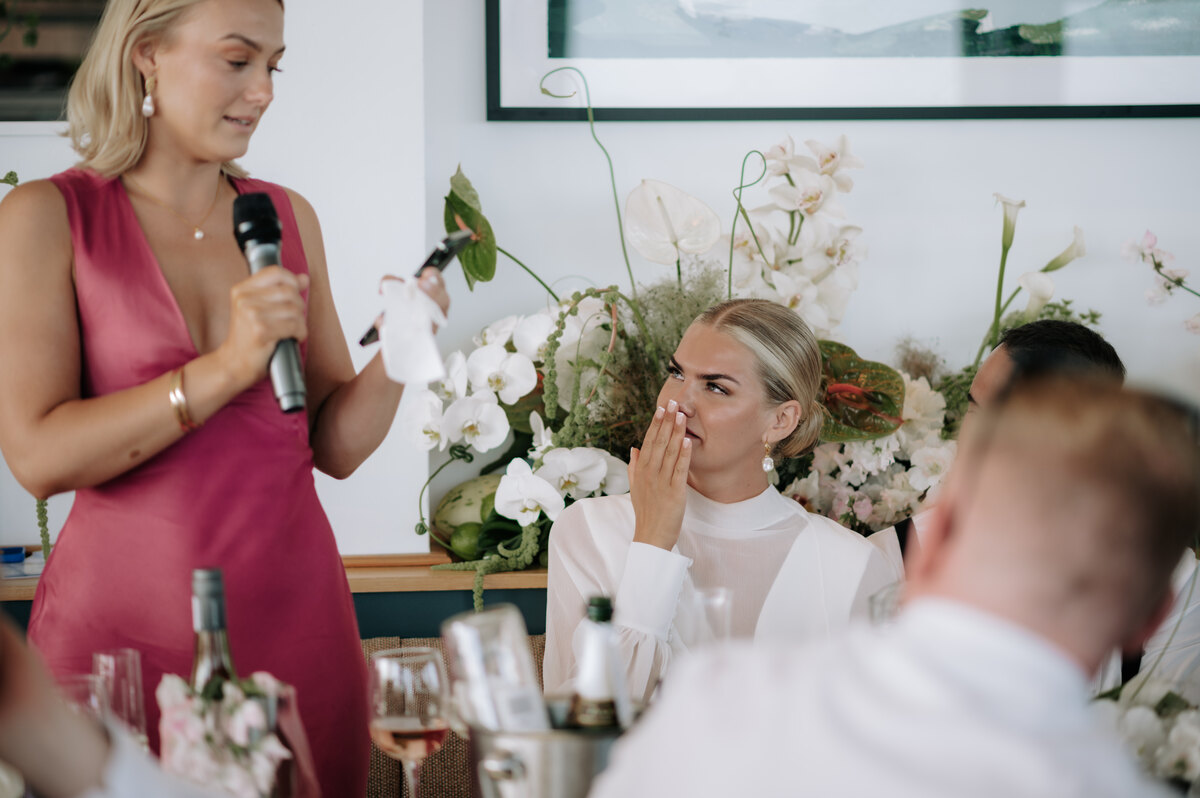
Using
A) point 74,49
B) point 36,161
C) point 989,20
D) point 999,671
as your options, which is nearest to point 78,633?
point 999,671

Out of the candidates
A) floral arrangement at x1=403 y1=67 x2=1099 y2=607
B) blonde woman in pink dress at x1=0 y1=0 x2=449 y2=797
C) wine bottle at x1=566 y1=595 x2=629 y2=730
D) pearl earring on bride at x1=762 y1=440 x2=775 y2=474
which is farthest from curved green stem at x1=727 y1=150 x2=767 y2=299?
wine bottle at x1=566 y1=595 x2=629 y2=730

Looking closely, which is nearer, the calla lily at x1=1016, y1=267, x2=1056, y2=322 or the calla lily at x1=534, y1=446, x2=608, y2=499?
the calla lily at x1=534, y1=446, x2=608, y2=499

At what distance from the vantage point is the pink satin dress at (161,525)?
4.21 feet

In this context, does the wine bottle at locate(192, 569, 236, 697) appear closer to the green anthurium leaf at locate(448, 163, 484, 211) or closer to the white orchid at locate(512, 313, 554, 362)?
the white orchid at locate(512, 313, 554, 362)

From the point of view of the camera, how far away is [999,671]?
661mm

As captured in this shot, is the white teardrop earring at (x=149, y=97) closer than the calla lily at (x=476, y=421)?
Yes

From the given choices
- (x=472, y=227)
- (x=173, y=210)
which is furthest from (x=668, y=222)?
(x=173, y=210)

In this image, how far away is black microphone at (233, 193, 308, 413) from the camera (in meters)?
1.14

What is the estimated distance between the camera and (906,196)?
261 cm

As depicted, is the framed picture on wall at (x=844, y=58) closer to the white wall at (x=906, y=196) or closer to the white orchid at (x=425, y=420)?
the white wall at (x=906, y=196)

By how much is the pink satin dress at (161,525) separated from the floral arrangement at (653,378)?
2.34 ft

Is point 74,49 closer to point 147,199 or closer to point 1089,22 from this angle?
point 147,199

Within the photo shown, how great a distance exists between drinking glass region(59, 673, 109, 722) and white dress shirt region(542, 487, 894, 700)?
2.63 feet

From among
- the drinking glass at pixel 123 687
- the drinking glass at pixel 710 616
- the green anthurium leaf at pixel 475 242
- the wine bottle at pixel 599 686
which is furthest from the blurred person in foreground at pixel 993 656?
the green anthurium leaf at pixel 475 242
